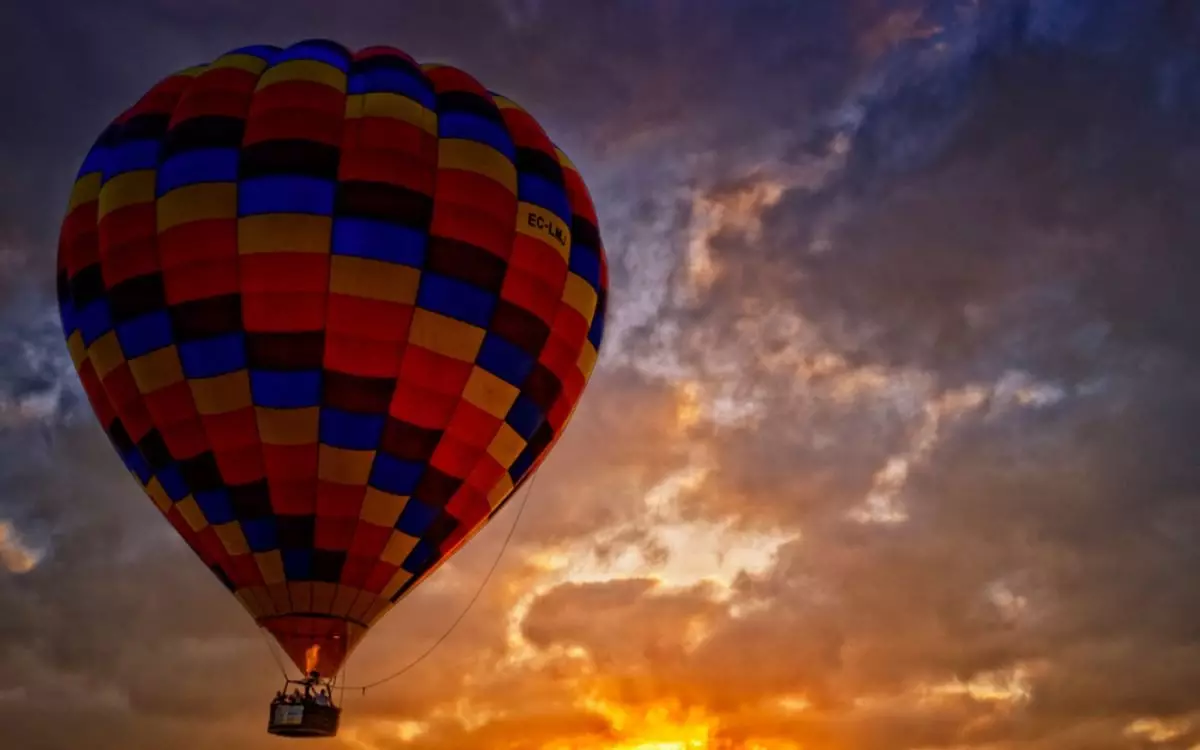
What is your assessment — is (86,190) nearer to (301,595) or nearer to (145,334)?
(145,334)

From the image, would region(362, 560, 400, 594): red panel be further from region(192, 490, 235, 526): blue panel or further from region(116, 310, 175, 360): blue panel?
region(116, 310, 175, 360): blue panel

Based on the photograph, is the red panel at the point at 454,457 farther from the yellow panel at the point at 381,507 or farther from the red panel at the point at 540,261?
the red panel at the point at 540,261

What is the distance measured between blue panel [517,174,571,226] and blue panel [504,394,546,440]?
10.7ft

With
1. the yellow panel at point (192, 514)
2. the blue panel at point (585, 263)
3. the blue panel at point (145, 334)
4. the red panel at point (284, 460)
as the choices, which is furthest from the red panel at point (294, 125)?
the yellow panel at point (192, 514)

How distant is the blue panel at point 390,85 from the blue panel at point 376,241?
2499mm

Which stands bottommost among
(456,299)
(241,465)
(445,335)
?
(241,465)

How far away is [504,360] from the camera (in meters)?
19.4

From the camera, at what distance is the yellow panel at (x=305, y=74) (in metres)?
19.2

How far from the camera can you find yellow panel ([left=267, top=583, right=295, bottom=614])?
1808 centimetres

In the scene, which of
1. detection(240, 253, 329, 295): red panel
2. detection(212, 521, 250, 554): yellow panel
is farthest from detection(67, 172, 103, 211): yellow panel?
detection(212, 521, 250, 554): yellow panel

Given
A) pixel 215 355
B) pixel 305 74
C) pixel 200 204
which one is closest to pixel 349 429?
pixel 215 355

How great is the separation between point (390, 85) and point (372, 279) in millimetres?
3574

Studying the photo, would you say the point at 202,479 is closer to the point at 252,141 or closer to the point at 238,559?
the point at 238,559

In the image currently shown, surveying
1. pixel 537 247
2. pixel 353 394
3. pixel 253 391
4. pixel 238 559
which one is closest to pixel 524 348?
pixel 537 247
